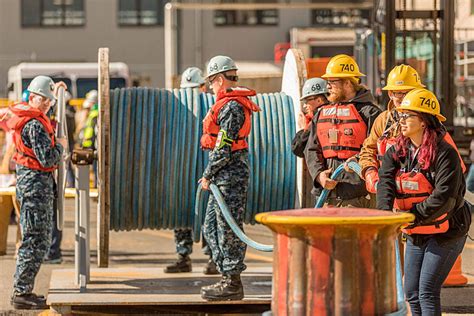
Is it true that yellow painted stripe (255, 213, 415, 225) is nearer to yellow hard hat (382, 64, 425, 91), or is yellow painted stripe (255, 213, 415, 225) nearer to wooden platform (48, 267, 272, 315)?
yellow hard hat (382, 64, 425, 91)

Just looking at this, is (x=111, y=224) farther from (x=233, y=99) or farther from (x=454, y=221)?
(x=454, y=221)

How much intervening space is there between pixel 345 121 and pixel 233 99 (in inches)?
37.1

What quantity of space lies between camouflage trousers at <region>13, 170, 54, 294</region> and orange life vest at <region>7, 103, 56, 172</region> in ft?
0.47

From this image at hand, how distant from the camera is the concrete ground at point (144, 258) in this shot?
1074 cm

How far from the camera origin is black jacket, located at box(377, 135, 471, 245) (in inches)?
299

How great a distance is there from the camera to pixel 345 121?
31.8 ft

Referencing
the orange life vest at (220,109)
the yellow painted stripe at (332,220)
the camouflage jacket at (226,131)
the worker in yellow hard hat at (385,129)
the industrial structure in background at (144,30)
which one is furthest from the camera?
the industrial structure in background at (144,30)

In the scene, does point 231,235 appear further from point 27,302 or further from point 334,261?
point 334,261

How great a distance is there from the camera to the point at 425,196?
769 cm

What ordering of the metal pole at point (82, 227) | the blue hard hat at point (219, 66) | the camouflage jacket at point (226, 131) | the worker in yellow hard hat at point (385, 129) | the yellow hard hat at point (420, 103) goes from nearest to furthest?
1. the yellow hard hat at point (420, 103)
2. the worker in yellow hard hat at point (385, 129)
3. the camouflage jacket at point (226, 131)
4. the blue hard hat at point (219, 66)
5. the metal pole at point (82, 227)

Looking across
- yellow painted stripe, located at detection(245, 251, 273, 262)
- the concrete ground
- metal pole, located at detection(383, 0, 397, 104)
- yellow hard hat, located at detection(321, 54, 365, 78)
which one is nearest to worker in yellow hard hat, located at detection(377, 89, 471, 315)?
the concrete ground

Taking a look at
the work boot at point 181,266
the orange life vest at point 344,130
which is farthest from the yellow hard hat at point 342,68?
the work boot at point 181,266

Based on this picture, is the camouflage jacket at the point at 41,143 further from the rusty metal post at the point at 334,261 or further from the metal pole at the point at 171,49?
the metal pole at the point at 171,49

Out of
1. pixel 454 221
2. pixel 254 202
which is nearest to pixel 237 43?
pixel 254 202
